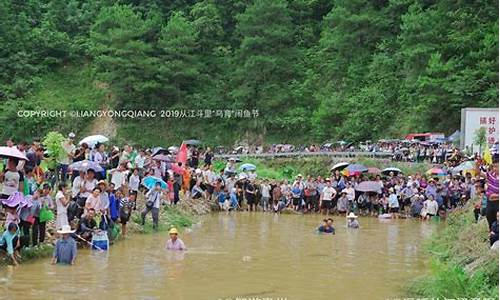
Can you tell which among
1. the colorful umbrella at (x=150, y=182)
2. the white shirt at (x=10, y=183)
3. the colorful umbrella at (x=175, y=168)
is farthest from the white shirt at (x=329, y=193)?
the white shirt at (x=10, y=183)

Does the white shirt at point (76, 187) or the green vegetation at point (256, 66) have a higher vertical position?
the green vegetation at point (256, 66)

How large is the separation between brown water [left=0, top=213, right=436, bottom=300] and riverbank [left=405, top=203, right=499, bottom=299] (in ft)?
2.10

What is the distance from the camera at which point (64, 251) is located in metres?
13.9

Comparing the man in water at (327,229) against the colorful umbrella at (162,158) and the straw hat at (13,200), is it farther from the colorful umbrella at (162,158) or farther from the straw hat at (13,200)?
the straw hat at (13,200)

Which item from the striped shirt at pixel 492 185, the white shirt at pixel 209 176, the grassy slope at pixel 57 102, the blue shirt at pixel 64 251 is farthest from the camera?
the grassy slope at pixel 57 102

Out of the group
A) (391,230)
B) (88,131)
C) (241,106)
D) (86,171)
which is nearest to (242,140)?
(241,106)

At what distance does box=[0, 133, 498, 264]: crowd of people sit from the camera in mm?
13938

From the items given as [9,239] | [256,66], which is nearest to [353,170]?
[256,66]

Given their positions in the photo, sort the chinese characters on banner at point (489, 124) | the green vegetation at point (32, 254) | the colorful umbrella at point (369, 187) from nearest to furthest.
Result: the green vegetation at point (32, 254), the colorful umbrella at point (369, 187), the chinese characters on banner at point (489, 124)

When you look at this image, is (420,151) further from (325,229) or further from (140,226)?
(140,226)

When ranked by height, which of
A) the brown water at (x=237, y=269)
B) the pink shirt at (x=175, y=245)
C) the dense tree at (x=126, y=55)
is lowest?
the brown water at (x=237, y=269)

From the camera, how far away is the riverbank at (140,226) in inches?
556

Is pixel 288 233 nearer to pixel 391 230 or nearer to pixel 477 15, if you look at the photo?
pixel 391 230

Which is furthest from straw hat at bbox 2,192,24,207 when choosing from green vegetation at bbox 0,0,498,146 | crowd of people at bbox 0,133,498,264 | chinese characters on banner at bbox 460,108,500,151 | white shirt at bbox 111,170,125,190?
green vegetation at bbox 0,0,498,146
